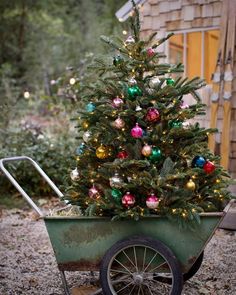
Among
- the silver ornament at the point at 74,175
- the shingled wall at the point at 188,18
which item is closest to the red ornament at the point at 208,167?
the silver ornament at the point at 74,175

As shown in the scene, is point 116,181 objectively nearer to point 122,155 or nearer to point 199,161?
point 122,155

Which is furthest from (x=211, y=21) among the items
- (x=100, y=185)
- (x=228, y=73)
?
(x=100, y=185)

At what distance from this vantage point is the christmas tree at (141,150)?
3.47 meters

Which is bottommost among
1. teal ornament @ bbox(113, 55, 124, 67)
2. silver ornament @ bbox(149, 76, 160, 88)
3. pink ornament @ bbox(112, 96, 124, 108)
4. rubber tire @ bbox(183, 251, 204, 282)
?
rubber tire @ bbox(183, 251, 204, 282)

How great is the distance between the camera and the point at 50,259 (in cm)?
488

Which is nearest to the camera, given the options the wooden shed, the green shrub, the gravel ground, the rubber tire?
the rubber tire

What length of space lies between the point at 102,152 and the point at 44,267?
4.99 feet

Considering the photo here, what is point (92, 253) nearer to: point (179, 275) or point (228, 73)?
point (179, 275)

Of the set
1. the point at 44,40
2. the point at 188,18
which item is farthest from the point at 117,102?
the point at 44,40

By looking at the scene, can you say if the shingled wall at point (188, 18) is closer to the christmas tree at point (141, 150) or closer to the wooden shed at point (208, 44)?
the wooden shed at point (208, 44)

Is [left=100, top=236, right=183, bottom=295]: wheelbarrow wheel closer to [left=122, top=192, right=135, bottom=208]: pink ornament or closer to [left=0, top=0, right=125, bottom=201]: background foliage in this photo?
[left=122, top=192, right=135, bottom=208]: pink ornament

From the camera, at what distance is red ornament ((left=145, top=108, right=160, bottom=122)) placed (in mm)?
3555

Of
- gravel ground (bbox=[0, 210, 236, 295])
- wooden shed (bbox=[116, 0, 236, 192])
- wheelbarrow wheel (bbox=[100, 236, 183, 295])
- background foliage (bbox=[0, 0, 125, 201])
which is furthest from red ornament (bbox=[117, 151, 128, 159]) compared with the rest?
background foliage (bbox=[0, 0, 125, 201])

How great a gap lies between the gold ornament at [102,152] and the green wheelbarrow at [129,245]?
0.47 m
